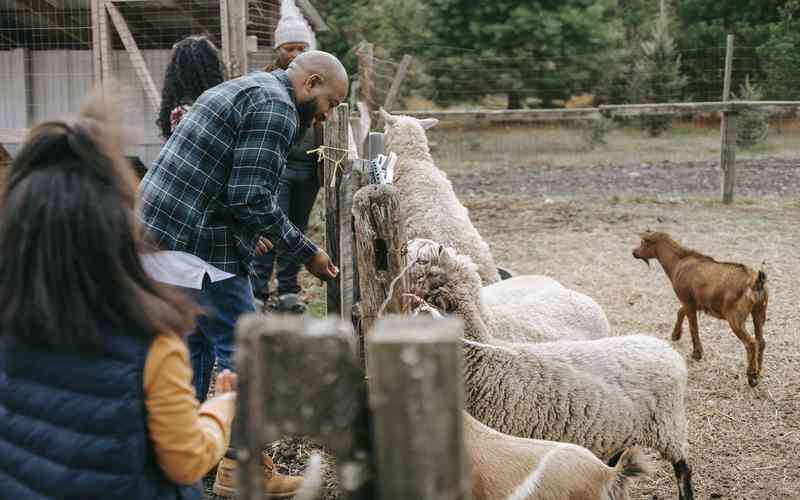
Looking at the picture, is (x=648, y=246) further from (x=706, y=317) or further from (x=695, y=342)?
(x=695, y=342)

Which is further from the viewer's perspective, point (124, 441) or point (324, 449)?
point (324, 449)

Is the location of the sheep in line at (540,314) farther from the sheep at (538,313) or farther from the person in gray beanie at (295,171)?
the person in gray beanie at (295,171)

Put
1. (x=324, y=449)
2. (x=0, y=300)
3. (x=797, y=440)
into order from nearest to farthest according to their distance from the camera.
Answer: (x=0, y=300)
(x=324, y=449)
(x=797, y=440)

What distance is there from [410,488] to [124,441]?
2.79ft

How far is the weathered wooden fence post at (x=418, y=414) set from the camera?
1208 mm

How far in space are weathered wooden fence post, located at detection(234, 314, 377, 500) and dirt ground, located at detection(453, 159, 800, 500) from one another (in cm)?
313

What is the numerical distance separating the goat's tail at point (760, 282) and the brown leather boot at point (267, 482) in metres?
3.58

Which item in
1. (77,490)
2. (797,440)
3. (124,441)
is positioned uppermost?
(124,441)

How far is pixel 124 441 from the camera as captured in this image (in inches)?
71.1

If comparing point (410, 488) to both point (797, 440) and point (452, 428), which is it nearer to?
point (452, 428)

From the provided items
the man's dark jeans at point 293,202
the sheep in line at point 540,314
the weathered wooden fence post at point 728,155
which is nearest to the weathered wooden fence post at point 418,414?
the sheep in line at point 540,314

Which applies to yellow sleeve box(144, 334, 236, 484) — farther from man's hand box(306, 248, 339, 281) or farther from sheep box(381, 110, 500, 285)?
sheep box(381, 110, 500, 285)

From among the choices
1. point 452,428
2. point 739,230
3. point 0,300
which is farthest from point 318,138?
point 739,230

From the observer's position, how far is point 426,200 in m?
6.36
